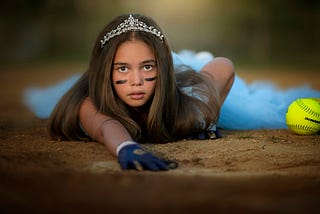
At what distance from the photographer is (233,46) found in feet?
49.7

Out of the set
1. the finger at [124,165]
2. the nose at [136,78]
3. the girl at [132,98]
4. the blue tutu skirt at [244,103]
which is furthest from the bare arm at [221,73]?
the finger at [124,165]

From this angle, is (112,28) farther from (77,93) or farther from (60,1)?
(60,1)

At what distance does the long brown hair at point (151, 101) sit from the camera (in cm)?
371

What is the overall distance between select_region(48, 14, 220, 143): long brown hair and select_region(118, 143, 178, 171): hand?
594 millimetres

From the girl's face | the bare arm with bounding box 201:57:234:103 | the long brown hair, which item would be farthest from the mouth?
the bare arm with bounding box 201:57:234:103

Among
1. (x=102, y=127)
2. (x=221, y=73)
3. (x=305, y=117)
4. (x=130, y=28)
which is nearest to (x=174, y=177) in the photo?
(x=102, y=127)

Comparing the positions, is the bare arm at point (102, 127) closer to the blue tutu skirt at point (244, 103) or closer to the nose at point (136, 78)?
the nose at point (136, 78)

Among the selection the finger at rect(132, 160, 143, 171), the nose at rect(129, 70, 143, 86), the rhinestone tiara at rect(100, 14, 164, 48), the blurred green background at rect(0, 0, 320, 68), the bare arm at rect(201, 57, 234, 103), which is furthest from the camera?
the blurred green background at rect(0, 0, 320, 68)

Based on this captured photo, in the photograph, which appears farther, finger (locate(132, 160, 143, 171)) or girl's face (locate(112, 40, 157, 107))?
girl's face (locate(112, 40, 157, 107))

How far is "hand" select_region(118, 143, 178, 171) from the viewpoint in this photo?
9.79ft

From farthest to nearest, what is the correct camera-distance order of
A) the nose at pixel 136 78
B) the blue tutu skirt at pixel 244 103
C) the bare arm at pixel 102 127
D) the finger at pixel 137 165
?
1. the blue tutu skirt at pixel 244 103
2. the nose at pixel 136 78
3. the bare arm at pixel 102 127
4. the finger at pixel 137 165

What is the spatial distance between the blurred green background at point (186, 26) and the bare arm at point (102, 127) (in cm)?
938

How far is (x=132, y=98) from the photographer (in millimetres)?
3707

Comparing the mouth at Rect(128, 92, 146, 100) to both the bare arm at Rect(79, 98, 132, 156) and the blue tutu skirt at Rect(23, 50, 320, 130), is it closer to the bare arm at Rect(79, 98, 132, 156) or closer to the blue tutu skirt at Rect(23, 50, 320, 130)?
the bare arm at Rect(79, 98, 132, 156)
